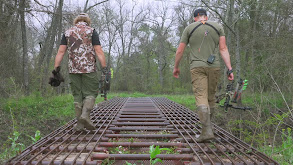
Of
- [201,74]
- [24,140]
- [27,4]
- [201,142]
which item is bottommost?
[24,140]

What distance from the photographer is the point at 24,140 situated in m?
4.70

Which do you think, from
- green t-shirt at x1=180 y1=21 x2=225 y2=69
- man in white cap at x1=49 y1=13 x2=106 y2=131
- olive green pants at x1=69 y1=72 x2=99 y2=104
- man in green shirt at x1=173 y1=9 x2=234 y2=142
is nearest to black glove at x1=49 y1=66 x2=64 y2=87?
man in white cap at x1=49 y1=13 x2=106 y2=131

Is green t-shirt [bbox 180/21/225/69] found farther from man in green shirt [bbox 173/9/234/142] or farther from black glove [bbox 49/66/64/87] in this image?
black glove [bbox 49/66/64/87]

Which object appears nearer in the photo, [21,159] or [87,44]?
[21,159]

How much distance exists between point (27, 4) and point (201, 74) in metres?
7.59

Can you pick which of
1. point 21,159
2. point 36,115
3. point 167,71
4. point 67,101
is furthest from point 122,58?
point 21,159

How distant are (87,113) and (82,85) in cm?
51

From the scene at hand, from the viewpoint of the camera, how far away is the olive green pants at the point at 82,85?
142 inches

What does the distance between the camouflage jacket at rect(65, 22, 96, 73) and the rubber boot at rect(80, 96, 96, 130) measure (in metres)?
0.48

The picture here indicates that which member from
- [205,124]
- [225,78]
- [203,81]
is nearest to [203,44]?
[203,81]

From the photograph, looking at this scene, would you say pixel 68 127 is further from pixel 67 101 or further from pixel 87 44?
pixel 67 101

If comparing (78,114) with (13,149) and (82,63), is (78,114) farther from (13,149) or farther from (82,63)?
(13,149)

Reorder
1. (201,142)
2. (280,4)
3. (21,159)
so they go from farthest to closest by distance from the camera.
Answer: (280,4)
(201,142)
(21,159)

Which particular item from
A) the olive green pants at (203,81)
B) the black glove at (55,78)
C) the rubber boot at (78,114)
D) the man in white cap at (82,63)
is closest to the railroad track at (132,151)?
the rubber boot at (78,114)
